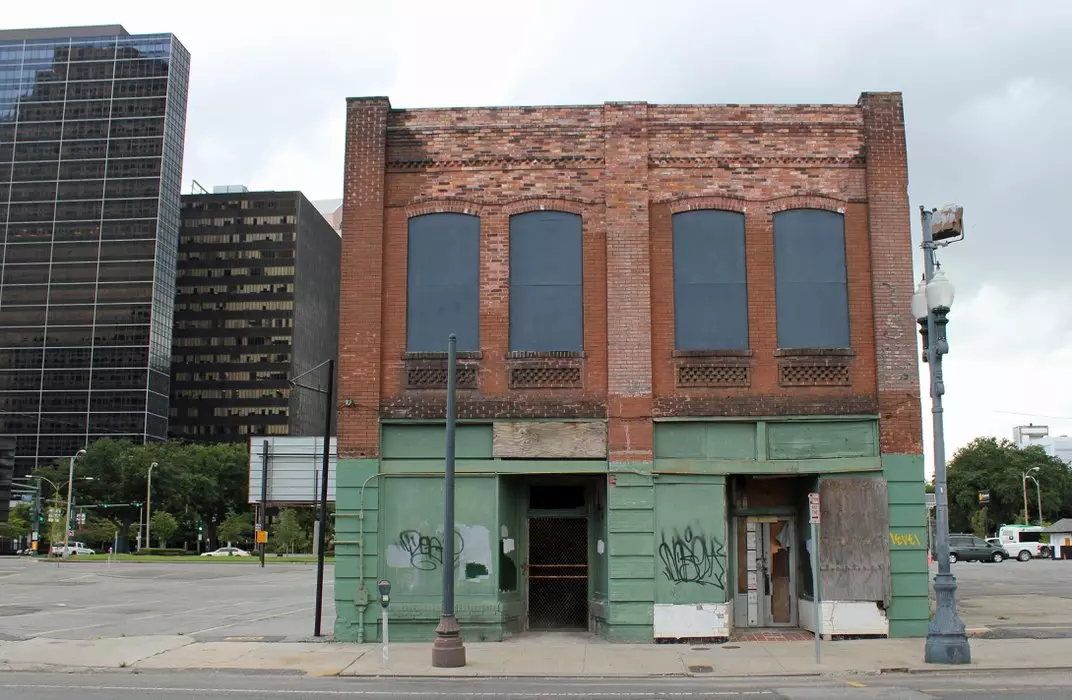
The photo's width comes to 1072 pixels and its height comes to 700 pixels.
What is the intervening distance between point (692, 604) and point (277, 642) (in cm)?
754

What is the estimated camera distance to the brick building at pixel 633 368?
1773 cm

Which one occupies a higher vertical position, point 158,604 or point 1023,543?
point 1023,543

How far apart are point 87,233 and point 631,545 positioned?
466ft

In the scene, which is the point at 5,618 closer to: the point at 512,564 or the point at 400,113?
the point at 512,564

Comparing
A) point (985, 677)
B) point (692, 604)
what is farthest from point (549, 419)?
point (985, 677)

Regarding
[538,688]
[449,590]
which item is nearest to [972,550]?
[449,590]

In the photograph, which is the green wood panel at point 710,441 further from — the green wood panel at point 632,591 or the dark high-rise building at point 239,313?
the dark high-rise building at point 239,313

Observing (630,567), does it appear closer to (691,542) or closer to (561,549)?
(691,542)

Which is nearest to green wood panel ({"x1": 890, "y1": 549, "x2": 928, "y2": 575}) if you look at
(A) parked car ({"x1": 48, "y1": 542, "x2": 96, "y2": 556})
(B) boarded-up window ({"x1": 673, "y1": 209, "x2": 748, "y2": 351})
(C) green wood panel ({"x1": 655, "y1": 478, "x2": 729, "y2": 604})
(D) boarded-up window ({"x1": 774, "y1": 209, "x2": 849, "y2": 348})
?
(C) green wood panel ({"x1": 655, "y1": 478, "x2": 729, "y2": 604})

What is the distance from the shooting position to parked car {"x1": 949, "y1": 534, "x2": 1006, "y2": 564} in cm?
5547

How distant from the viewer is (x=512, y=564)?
60.0 feet

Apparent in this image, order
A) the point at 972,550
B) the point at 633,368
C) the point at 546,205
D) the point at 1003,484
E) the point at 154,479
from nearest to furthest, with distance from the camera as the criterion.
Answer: the point at 633,368
the point at 546,205
the point at 972,550
the point at 1003,484
the point at 154,479

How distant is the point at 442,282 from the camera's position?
1881cm

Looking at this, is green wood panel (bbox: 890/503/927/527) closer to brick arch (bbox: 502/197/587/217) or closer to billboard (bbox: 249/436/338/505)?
brick arch (bbox: 502/197/587/217)
